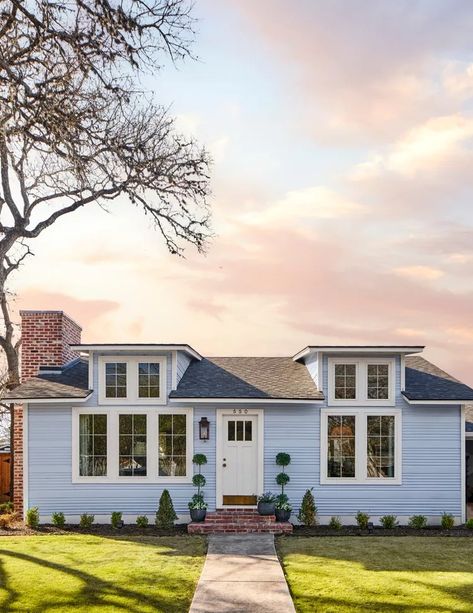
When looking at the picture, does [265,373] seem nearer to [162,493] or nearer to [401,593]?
[162,493]

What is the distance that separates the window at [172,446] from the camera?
17453 mm

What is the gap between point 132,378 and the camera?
17.7 metres

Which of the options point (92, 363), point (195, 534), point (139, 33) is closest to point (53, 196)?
point (92, 363)

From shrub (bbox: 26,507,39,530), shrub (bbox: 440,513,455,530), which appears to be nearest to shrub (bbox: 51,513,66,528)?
shrub (bbox: 26,507,39,530)

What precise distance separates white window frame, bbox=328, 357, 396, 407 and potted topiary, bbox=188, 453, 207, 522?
353 cm

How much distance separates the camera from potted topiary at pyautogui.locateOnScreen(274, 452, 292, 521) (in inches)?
661

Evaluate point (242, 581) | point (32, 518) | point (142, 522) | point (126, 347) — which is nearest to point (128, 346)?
point (126, 347)

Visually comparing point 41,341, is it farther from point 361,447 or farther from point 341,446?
point 361,447

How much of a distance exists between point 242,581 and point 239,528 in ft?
15.8

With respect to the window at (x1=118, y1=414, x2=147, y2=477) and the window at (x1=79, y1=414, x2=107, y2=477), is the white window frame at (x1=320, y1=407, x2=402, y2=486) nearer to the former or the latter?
the window at (x1=118, y1=414, x2=147, y2=477)

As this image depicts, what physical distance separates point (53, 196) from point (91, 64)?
583 inches

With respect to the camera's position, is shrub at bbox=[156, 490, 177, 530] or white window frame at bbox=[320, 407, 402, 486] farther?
white window frame at bbox=[320, 407, 402, 486]

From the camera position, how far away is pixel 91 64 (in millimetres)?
7898

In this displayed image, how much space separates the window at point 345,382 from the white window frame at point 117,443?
147 inches
